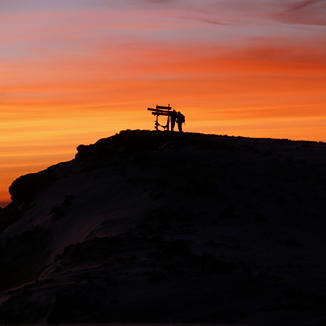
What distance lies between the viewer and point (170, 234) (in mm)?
19109

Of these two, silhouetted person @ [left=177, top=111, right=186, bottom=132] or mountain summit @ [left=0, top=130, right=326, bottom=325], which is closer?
mountain summit @ [left=0, top=130, right=326, bottom=325]

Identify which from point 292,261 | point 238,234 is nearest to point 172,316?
point 292,261

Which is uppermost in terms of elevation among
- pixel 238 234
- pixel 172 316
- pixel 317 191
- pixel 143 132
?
pixel 143 132

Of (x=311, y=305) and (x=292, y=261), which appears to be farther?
(x=292, y=261)

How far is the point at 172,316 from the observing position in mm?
11656

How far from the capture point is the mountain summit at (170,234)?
40.5 ft

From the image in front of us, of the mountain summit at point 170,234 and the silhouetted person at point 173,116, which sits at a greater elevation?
the silhouetted person at point 173,116

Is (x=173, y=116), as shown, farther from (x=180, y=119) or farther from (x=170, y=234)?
(x=170, y=234)

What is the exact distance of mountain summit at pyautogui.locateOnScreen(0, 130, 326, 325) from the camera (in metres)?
12.4

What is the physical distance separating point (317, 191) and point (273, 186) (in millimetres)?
1837

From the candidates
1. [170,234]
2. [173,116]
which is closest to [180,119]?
[173,116]

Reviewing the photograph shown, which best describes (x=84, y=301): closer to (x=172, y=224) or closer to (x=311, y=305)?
(x=311, y=305)

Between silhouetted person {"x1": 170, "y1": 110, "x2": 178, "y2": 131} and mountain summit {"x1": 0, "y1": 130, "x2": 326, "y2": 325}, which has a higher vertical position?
silhouetted person {"x1": 170, "y1": 110, "x2": 178, "y2": 131}

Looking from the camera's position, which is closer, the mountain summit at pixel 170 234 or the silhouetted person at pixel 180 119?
the mountain summit at pixel 170 234
